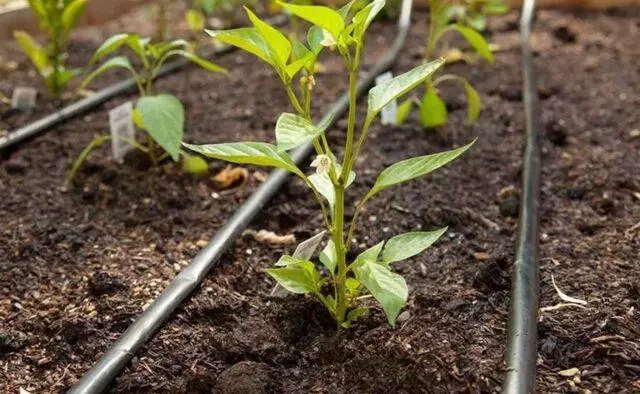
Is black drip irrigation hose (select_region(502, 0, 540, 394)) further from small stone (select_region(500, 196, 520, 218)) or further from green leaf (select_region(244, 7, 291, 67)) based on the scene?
green leaf (select_region(244, 7, 291, 67))

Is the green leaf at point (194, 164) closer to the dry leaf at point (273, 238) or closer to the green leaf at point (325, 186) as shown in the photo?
the dry leaf at point (273, 238)

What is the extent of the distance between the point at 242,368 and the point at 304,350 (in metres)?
0.12

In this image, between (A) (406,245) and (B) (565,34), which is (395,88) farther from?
(B) (565,34)

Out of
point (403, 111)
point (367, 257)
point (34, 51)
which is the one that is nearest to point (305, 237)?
point (367, 257)

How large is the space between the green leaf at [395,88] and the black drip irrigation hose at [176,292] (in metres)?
0.06

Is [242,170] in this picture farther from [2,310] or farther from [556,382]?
[556,382]

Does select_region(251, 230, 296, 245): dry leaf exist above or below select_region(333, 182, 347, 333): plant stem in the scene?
below

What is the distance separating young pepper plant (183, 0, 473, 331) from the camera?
1.00 m

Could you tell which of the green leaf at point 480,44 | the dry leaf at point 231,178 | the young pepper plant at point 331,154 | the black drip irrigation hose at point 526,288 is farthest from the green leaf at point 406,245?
the green leaf at point 480,44

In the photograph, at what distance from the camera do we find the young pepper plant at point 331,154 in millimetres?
995

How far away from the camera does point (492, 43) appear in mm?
3062

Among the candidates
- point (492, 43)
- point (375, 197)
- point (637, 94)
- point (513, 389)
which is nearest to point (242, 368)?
point (513, 389)

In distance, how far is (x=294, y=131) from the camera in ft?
3.23

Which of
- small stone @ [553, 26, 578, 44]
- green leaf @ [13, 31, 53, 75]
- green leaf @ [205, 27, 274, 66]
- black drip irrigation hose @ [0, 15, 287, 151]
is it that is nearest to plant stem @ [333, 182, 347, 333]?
green leaf @ [205, 27, 274, 66]
